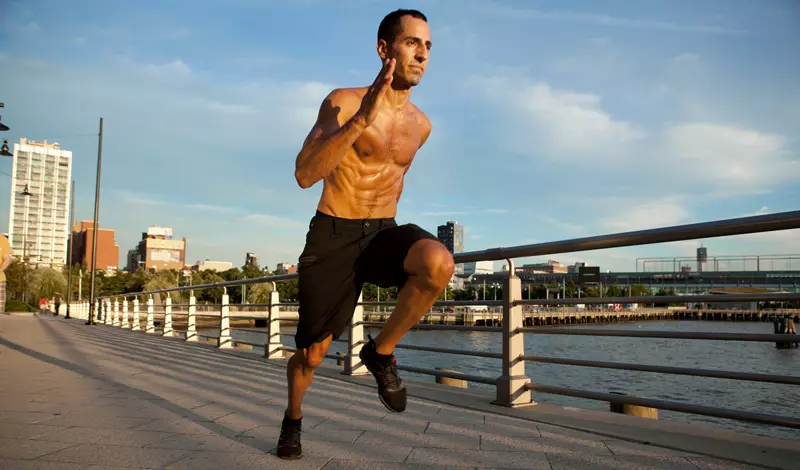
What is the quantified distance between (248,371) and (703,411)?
14.1ft

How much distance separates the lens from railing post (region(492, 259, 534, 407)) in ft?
12.3

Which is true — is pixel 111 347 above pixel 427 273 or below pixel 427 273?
below

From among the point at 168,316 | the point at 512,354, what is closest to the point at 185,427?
the point at 512,354

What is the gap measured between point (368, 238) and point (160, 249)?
626 feet

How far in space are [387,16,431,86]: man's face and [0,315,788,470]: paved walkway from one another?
64.8 inches

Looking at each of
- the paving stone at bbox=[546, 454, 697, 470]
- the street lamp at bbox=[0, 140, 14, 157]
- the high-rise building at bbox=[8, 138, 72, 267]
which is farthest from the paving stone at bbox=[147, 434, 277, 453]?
the high-rise building at bbox=[8, 138, 72, 267]

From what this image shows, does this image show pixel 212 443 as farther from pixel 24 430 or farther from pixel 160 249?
pixel 160 249

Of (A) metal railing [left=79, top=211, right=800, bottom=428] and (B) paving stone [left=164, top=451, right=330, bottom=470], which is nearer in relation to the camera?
(B) paving stone [left=164, top=451, right=330, bottom=470]

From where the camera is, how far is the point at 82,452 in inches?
101

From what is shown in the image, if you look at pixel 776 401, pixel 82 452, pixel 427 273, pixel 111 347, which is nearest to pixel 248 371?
pixel 82 452

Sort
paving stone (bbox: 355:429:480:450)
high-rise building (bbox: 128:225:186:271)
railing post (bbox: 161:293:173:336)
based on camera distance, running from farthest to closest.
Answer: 1. high-rise building (bbox: 128:225:186:271)
2. railing post (bbox: 161:293:173:336)
3. paving stone (bbox: 355:429:480:450)

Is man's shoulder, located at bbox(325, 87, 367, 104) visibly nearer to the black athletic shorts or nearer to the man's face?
the man's face

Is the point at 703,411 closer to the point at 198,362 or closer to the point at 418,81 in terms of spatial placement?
the point at 418,81

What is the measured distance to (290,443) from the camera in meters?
2.50
